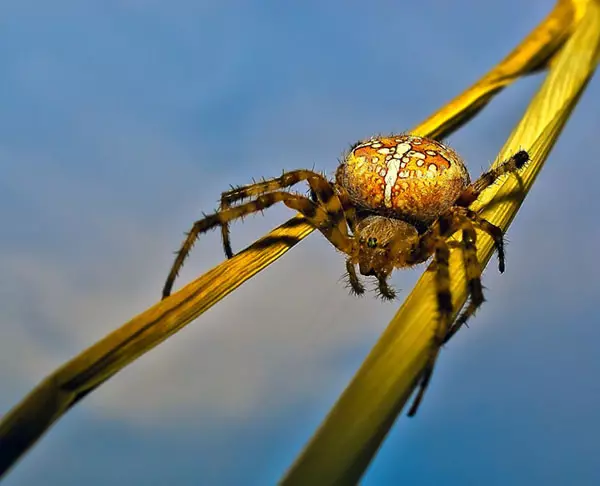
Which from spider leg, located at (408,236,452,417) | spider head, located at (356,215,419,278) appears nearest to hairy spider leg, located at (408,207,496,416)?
spider leg, located at (408,236,452,417)

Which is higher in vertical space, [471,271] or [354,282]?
[354,282]

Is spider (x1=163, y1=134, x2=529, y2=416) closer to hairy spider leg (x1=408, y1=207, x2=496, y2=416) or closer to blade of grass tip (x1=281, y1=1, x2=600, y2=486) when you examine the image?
hairy spider leg (x1=408, y1=207, x2=496, y2=416)

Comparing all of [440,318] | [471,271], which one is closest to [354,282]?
[471,271]

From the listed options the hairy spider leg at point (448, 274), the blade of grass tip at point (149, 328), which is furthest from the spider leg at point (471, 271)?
the blade of grass tip at point (149, 328)

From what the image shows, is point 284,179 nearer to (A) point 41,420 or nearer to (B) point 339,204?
(B) point 339,204

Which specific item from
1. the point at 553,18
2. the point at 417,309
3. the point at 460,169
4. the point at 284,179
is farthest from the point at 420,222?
the point at 417,309

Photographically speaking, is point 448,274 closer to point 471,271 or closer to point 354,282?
point 471,271

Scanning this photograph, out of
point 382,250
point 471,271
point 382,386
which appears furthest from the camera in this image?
point 382,250

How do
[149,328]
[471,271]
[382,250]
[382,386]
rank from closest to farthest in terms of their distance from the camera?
[382,386]
[149,328]
[471,271]
[382,250]

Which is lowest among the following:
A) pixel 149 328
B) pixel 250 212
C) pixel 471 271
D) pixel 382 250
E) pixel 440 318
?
pixel 149 328
